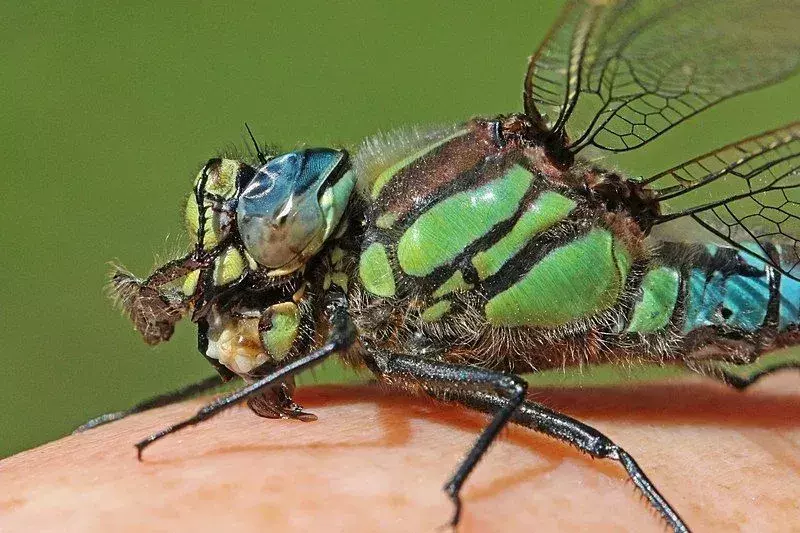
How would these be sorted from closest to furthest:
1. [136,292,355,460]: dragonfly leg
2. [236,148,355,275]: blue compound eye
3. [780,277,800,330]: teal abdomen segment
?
[136,292,355,460]: dragonfly leg, [236,148,355,275]: blue compound eye, [780,277,800,330]: teal abdomen segment

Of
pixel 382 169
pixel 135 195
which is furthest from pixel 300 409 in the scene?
pixel 135 195

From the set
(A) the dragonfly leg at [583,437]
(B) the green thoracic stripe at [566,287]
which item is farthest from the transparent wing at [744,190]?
(A) the dragonfly leg at [583,437]

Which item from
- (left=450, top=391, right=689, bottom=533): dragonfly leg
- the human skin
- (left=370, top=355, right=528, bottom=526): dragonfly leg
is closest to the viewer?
the human skin

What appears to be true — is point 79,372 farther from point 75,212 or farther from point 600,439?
point 600,439

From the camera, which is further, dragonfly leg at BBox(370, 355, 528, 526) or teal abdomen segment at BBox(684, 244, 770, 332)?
teal abdomen segment at BBox(684, 244, 770, 332)

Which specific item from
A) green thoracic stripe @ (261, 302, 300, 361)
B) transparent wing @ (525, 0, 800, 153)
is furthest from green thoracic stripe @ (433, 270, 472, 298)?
transparent wing @ (525, 0, 800, 153)

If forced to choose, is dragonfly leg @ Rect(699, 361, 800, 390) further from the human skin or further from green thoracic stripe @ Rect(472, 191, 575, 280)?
green thoracic stripe @ Rect(472, 191, 575, 280)

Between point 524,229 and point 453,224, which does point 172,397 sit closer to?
point 453,224

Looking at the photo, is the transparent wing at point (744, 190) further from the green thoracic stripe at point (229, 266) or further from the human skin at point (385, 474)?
the green thoracic stripe at point (229, 266)

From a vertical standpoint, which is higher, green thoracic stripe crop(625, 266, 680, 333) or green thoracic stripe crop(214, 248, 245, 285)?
green thoracic stripe crop(214, 248, 245, 285)
